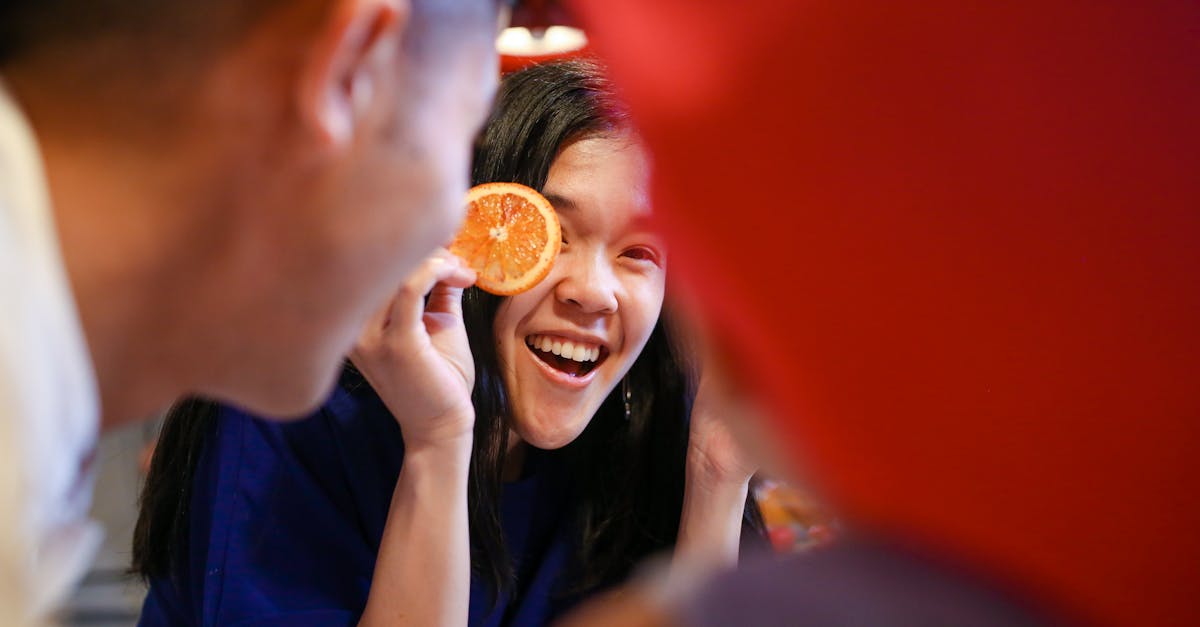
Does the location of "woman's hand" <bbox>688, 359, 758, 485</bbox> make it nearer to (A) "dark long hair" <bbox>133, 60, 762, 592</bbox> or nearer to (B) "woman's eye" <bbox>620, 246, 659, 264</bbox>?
(A) "dark long hair" <bbox>133, 60, 762, 592</bbox>

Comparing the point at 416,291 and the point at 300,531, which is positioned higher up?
the point at 416,291

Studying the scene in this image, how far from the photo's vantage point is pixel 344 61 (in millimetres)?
673

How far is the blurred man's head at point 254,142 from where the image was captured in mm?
652

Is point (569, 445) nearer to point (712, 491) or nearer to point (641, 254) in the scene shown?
point (712, 491)

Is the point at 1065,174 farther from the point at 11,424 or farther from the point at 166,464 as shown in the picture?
the point at 166,464

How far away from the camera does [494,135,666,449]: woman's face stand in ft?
5.49

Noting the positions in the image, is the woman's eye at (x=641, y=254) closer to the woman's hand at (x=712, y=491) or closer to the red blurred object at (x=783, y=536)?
the woman's hand at (x=712, y=491)

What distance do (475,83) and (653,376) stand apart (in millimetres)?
1228

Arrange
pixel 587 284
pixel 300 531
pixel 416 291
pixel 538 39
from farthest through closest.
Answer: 1. pixel 538 39
2. pixel 587 284
3. pixel 300 531
4. pixel 416 291

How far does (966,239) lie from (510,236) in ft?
3.63

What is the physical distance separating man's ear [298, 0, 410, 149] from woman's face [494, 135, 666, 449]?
97 cm

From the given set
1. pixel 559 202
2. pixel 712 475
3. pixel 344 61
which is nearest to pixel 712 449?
pixel 712 475

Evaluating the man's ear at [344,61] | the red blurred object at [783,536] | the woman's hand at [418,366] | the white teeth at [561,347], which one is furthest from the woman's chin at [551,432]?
the man's ear at [344,61]

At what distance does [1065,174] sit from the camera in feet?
1.62
